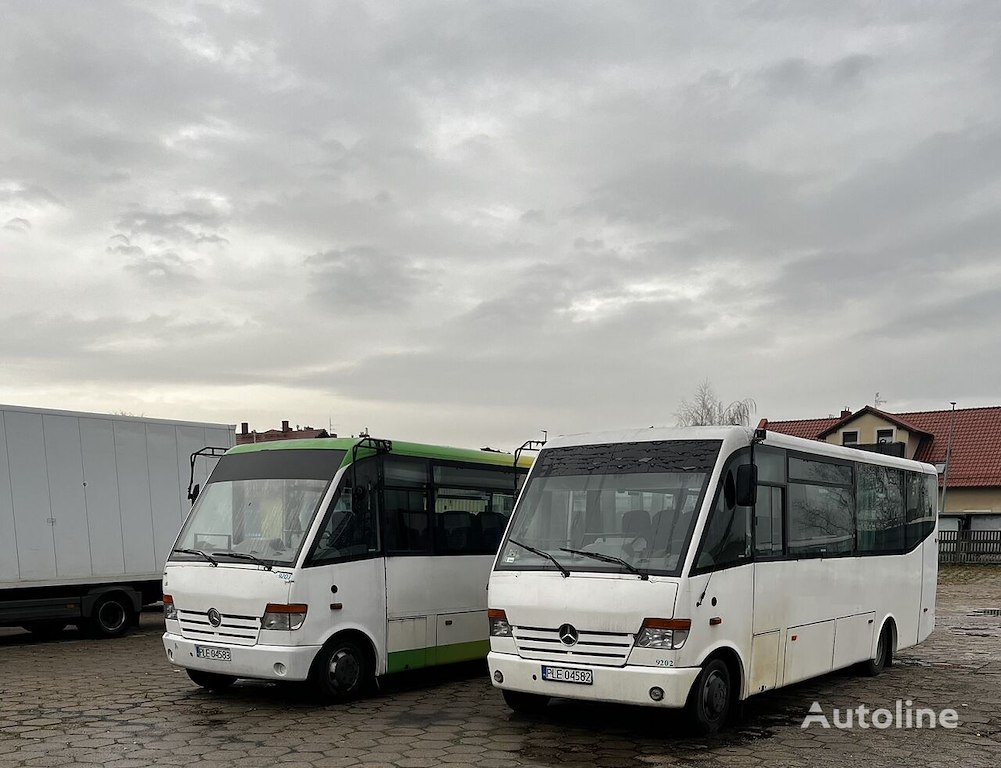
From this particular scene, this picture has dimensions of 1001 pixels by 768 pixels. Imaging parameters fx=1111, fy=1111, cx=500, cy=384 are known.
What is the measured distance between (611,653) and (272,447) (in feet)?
15.4

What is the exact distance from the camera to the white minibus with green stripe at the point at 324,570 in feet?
34.7

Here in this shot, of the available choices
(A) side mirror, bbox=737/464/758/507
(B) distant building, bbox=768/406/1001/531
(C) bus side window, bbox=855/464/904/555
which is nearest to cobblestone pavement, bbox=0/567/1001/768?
(C) bus side window, bbox=855/464/904/555

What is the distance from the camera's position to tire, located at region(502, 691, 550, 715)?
10.2m

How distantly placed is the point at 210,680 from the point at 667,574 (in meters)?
5.39

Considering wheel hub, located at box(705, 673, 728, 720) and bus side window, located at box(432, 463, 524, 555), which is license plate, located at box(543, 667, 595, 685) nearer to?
wheel hub, located at box(705, 673, 728, 720)

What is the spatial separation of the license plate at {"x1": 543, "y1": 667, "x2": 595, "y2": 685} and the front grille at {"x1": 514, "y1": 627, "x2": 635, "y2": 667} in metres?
0.07

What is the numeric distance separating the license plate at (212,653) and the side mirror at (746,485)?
16.5 ft

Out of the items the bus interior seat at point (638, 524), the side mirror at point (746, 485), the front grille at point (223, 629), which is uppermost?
the side mirror at point (746, 485)

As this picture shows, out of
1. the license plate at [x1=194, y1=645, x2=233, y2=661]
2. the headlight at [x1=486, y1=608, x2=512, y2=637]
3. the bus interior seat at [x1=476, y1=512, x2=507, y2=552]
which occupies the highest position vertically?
the bus interior seat at [x1=476, y1=512, x2=507, y2=552]

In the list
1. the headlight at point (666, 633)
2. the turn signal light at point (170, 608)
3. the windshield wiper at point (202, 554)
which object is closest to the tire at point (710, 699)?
the headlight at point (666, 633)

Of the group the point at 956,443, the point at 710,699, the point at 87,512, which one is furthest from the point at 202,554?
the point at 956,443

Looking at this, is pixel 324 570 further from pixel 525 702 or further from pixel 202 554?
pixel 525 702

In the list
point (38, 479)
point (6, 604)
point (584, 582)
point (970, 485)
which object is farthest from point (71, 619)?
point (970, 485)

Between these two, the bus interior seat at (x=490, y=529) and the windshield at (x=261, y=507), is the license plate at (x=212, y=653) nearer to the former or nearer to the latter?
the windshield at (x=261, y=507)
